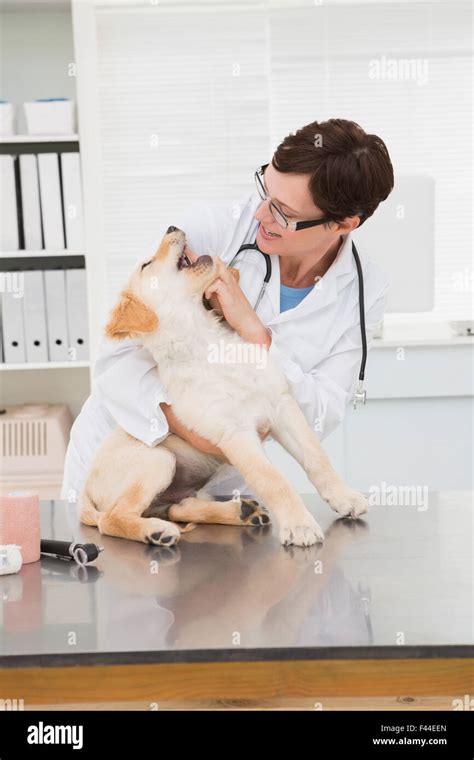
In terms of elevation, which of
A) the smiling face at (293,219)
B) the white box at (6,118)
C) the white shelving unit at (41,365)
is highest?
the white box at (6,118)

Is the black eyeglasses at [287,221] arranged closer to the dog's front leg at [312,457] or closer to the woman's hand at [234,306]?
the woman's hand at [234,306]

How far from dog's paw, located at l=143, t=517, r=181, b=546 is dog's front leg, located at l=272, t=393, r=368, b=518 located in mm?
261

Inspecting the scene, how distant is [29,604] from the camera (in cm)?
128

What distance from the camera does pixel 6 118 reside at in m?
3.44

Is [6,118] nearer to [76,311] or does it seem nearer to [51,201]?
[51,201]

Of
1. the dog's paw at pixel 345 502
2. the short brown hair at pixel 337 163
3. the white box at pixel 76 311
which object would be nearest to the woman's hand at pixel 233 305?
the short brown hair at pixel 337 163

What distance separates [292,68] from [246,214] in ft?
7.79

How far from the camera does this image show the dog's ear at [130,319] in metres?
1.52

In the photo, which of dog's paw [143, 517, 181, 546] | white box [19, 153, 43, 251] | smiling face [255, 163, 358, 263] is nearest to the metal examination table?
dog's paw [143, 517, 181, 546]

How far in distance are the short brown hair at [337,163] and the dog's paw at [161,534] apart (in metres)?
0.61

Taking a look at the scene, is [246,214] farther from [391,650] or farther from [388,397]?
[388,397]

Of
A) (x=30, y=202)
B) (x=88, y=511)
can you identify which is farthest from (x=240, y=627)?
(x=30, y=202)

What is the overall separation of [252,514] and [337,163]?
63cm
